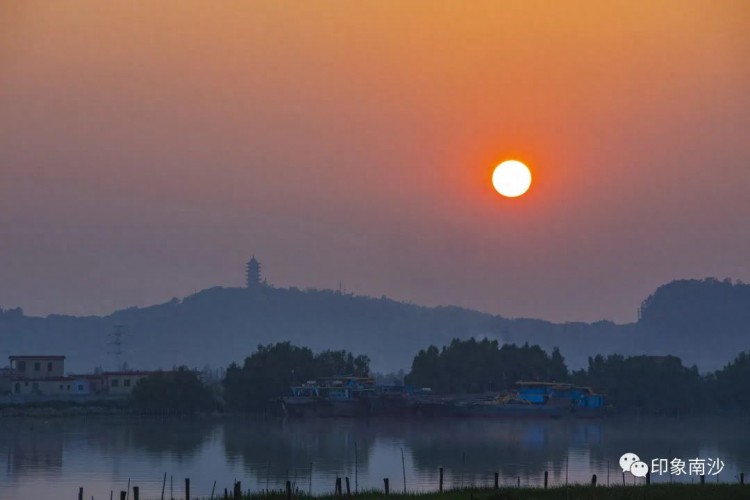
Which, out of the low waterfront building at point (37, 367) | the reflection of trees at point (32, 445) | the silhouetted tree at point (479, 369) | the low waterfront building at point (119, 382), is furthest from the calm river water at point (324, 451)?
the silhouetted tree at point (479, 369)

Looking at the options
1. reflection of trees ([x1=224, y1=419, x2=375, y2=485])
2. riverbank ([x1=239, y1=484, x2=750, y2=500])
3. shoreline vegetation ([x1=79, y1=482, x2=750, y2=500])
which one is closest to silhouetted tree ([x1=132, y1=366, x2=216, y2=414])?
reflection of trees ([x1=224, y1=419, x2=375, y2=485])

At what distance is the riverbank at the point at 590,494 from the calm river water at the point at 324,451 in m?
9.26

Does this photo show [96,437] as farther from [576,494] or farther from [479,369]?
[479,369]

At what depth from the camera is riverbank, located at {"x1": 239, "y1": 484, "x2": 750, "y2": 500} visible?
4428 centimetres

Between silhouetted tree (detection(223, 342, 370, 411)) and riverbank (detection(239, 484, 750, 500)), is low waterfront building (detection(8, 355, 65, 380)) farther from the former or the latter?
riverbank (detection(239, 484, 750, 500))

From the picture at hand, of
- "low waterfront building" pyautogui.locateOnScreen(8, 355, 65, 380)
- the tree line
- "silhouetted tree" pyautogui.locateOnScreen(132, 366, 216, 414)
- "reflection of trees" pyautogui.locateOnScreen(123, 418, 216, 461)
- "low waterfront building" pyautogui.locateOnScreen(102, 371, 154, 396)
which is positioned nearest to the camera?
"reflection of trees" pyautogui.locateOnScreen(123, 418, 216, 461)

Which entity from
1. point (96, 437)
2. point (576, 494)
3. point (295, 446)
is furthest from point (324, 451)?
point (576, 494)

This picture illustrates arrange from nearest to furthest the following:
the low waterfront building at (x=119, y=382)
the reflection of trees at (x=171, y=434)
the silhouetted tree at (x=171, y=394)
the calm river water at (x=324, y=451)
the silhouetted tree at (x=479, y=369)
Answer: the calm river water at (x=324, y=451) → the reflection of trees at (x=171, y=434) → the silhouetted tree at (x=171, y=394) → the low waterfront building at (x=119, y=382) → the silhouetted tree at (x=479, y=369)

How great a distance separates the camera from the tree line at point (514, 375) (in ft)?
471

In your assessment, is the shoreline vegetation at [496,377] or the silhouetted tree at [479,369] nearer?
the shoreline vegetation at [496,377]

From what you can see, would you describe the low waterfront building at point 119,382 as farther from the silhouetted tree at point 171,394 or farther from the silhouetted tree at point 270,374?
the silhouetted tree at point 270,374

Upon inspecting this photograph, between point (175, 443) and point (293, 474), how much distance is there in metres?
26.2

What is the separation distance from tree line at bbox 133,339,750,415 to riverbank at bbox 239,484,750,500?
9448 centimetres

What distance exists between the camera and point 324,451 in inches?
3438
